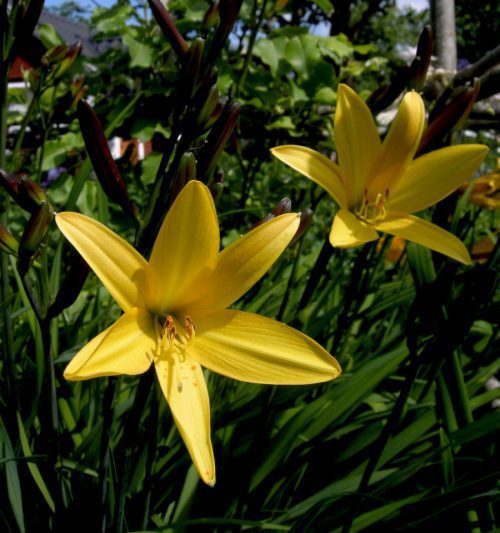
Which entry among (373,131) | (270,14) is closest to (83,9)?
(270,14)

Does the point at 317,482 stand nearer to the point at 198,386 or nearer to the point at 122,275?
the point at 198,386

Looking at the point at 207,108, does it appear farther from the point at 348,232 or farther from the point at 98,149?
the point at 348,232

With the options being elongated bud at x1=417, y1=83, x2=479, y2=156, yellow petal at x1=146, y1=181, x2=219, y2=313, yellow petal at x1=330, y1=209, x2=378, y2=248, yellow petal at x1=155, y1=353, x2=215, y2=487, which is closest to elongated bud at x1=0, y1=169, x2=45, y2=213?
yellow petal at x1=146, y1=181, x2=219, y2=313

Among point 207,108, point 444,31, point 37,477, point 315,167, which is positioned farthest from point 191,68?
point 444,31

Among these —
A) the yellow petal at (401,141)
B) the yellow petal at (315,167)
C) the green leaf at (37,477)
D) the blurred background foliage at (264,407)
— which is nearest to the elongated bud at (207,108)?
the blurred background foliage at (264,407)

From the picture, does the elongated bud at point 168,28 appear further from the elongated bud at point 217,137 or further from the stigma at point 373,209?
the stigma at point 373,209
